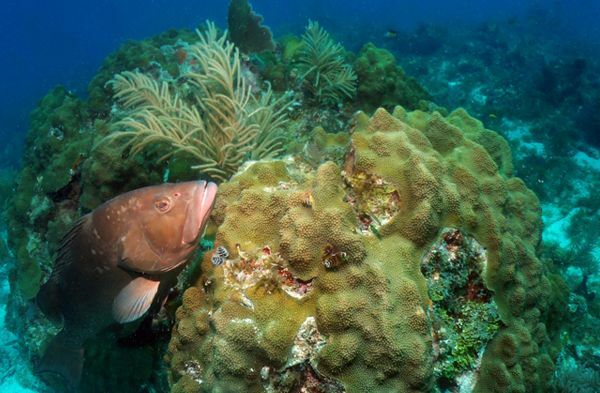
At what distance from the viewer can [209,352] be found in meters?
2.75

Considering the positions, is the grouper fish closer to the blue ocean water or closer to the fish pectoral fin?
the fish pectoral fin

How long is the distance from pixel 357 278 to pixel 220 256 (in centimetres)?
96

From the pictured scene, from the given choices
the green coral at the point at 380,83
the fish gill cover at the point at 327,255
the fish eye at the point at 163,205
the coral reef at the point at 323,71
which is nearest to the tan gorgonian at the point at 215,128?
the fish gill cover at the point at 327,255

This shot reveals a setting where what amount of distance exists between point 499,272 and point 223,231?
2100 mm

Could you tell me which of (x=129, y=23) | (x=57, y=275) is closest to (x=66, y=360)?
(x=57, y=275)

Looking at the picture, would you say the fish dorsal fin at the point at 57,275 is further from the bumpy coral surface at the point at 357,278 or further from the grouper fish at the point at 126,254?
the bumpy coral surface at the point at 357,278

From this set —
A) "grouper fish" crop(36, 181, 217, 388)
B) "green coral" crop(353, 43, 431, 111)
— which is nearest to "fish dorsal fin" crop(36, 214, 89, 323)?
"grouper fish" crop(36, 181, 217, 388)

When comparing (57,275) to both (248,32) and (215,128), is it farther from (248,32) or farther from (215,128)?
(248,32)

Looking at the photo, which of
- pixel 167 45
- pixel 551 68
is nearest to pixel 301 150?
pixel 167 45

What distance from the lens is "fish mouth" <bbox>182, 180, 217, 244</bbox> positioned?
263cm

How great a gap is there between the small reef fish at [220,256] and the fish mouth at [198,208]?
0.20 meters

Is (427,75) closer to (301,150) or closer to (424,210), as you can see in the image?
(301,150)

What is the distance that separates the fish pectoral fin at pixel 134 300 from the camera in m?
2.71

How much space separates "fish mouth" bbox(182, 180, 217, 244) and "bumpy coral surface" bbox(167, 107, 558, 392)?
0.24 meters
